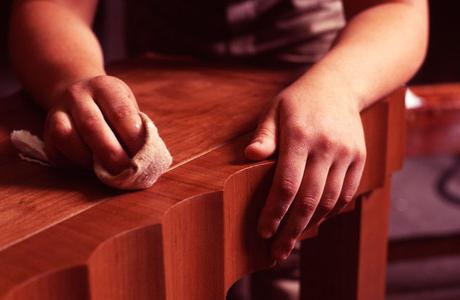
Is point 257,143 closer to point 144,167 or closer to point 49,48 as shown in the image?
point 144,167

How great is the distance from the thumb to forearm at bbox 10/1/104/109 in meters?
0.17

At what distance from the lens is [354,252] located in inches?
29.4

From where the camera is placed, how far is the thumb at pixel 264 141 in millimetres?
500

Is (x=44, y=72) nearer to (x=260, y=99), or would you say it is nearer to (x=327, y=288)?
(x=260, y=99)

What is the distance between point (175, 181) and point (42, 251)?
5.0 inches

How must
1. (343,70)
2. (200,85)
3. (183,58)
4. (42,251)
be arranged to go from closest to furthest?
(42,251)
(343,70)
(200,85)
(183,58)

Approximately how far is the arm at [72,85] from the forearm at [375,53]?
18 cm

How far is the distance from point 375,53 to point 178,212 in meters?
0.31

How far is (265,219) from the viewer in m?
0.51

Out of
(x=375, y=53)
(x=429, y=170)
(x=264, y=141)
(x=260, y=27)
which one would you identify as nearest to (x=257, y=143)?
(x=264, y=141)

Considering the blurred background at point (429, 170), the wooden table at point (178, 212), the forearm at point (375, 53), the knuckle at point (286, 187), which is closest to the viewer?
the wooden table at point (178, 212)

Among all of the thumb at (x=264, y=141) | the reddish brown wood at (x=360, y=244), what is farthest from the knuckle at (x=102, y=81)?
the reddish brown wood at (x=360, y=244)

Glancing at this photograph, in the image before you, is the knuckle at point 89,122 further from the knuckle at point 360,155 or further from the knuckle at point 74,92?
the knuckle at point 360,155

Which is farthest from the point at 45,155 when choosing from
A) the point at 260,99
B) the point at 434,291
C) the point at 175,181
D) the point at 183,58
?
the point at 434,291
